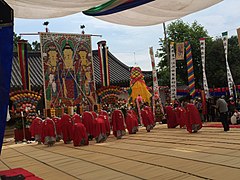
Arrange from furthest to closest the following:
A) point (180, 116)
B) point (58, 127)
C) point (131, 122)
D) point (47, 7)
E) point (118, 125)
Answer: point (180, 116) < point (131, 122) < point (58, 127) < point (118, 125) < point (47, 7)

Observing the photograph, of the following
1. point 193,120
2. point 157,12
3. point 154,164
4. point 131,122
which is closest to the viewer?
point 157,12

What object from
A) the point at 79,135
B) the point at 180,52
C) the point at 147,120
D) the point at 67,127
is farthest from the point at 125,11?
the point at 180,52

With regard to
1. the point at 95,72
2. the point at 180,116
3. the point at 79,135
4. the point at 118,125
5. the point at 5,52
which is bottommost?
the point at 79,135

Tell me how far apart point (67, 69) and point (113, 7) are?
9306 millimetres

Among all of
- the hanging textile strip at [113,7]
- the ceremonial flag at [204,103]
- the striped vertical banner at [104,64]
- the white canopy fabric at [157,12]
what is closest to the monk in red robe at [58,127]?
the striped vertical banner at [104,64]

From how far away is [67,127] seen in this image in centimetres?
884

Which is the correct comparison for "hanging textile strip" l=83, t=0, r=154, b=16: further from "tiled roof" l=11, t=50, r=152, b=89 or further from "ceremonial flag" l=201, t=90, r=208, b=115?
"tiled roof" l=11, t=50, r=152, b=89

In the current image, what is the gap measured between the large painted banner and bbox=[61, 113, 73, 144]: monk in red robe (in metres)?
3.73

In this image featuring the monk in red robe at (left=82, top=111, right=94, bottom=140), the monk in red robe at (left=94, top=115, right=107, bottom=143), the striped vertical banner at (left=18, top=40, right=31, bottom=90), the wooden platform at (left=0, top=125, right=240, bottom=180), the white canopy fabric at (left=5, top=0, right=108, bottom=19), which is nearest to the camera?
the white canopy fabric at (left=5, top=0, right=108, bottom=19)

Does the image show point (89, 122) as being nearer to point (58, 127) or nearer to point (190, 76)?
point (58, 127)

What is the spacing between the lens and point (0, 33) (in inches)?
96.3

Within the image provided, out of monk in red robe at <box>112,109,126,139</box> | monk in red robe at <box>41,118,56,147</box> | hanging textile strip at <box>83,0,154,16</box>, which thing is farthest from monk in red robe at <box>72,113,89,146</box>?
hanging textile strip at <box>83,0,154,16</box>

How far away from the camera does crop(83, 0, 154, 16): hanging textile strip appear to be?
391 cm

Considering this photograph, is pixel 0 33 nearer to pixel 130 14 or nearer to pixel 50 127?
pixel 130 14
